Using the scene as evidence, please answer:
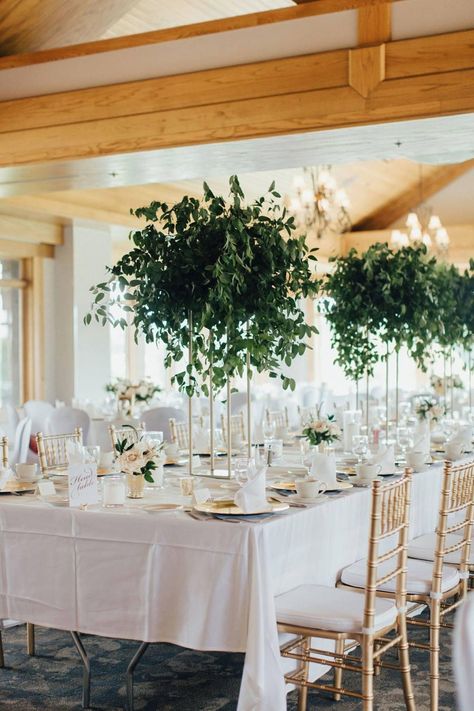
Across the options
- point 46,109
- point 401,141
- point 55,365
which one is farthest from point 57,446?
point 55,365

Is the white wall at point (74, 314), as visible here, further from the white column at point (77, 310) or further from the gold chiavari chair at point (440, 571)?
the gold chiavari chair at point (440, 571)

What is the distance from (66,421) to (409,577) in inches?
197

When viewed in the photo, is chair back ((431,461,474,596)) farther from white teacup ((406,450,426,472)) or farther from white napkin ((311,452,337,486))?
white teacup ((406,450,426,472))

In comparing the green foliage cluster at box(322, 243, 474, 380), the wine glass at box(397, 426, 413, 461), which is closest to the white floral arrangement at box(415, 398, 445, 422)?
the green foliage cluster at box(322, 243, 474, 380)

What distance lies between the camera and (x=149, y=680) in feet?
14.0

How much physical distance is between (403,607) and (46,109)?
4550mm

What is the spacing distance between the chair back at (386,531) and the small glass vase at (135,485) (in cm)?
104

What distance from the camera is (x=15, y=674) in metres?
4.34

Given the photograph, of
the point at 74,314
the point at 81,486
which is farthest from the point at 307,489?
the point at 74,314

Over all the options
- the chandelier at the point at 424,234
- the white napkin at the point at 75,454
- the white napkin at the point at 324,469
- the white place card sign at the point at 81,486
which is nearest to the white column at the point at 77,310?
the chandelier at the point at 424,234

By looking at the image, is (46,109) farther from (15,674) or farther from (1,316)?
(1,316)

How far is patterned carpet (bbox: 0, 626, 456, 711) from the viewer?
156 inches

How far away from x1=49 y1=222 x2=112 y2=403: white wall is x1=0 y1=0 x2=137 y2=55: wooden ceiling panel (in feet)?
13.9

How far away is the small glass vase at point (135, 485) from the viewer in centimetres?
407
